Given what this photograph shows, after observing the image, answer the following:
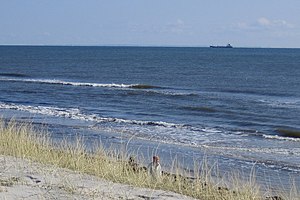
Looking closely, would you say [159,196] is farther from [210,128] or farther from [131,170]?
[210,128]

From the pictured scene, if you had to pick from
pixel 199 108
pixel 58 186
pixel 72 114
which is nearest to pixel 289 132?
pixel 199 108

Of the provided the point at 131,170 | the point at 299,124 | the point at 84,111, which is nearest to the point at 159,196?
the point at 131,170

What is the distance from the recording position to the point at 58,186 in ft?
29.6

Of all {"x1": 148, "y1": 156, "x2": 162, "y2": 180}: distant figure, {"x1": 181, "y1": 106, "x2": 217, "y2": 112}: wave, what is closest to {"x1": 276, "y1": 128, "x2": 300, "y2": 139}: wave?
{"x1": 181, "y1": 106, "x2": 217, "y2": 112}: wave

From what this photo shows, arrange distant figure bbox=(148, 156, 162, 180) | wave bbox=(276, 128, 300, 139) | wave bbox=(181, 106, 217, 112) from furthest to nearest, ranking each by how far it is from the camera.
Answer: wave bbox=(181, 106, 217, 112)
wave bbox=(276, 128, 300, 139)
distant figure bbox=(148, 156, 162, 180)

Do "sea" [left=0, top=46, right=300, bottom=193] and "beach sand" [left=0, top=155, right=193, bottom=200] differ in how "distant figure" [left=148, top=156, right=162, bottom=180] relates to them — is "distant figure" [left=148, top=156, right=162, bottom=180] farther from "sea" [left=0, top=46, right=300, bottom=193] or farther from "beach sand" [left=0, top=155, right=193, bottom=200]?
"sea" [left=0, top=46, right=300, bottom=193]

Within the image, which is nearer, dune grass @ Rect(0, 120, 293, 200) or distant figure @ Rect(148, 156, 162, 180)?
dune grass @ Rect(0, 120, 293, 200)

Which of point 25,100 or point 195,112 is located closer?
point 195,112

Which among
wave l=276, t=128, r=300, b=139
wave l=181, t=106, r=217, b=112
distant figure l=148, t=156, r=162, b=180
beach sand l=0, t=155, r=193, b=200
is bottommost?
wave l=181, t=106, r=217, b=112

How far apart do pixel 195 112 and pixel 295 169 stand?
15204 mm

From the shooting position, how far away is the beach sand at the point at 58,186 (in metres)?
8.47

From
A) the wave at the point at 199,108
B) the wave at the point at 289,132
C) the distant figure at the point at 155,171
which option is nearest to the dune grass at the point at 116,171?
the distant figure at the point at 155,171

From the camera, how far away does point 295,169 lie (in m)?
16.1

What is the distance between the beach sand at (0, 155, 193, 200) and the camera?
847 centimetres
